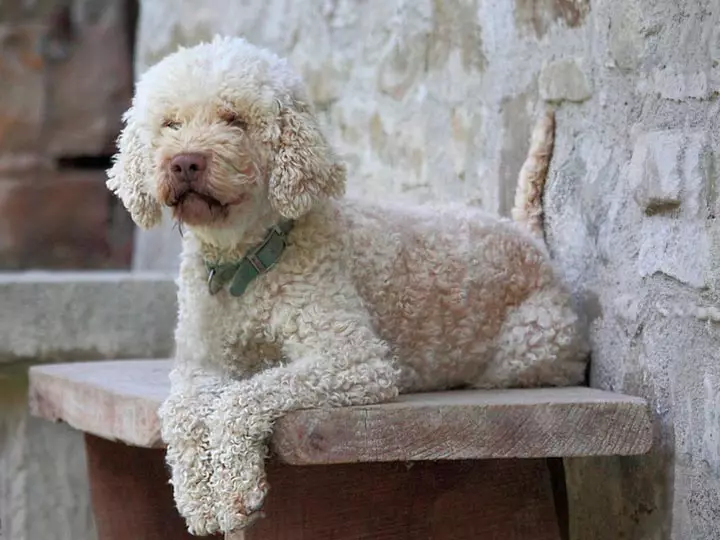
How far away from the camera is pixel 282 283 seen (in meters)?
1.88

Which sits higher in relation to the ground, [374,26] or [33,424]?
[374,26]

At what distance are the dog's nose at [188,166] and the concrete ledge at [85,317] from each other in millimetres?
1185

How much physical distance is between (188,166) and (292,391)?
0.33 m

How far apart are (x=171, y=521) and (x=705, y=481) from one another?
0.97 meters

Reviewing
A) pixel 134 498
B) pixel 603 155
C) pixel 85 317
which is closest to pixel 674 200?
pixel 603 155

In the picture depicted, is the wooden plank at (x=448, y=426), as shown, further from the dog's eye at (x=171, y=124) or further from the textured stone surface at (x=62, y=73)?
the textured stone surface at (x=62, y=73)

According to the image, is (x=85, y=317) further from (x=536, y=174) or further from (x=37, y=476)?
(x=536, y=174)

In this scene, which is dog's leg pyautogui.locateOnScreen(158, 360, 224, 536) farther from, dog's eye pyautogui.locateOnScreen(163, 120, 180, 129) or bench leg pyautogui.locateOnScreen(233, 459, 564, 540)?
dog's eye pyautogui.locateOnScreen(163, 120, 180, 129)

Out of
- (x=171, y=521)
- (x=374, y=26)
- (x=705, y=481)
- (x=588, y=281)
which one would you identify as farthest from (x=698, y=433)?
(x=374, y=26)

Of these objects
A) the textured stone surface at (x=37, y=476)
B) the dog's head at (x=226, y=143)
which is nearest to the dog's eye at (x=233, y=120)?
the dog's head at (x=226, y=143)

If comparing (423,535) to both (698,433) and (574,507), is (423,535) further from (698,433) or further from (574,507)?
(698,433)

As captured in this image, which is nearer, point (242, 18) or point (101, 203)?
point (242, 18)

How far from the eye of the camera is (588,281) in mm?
2207

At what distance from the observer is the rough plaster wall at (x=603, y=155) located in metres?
1.87
